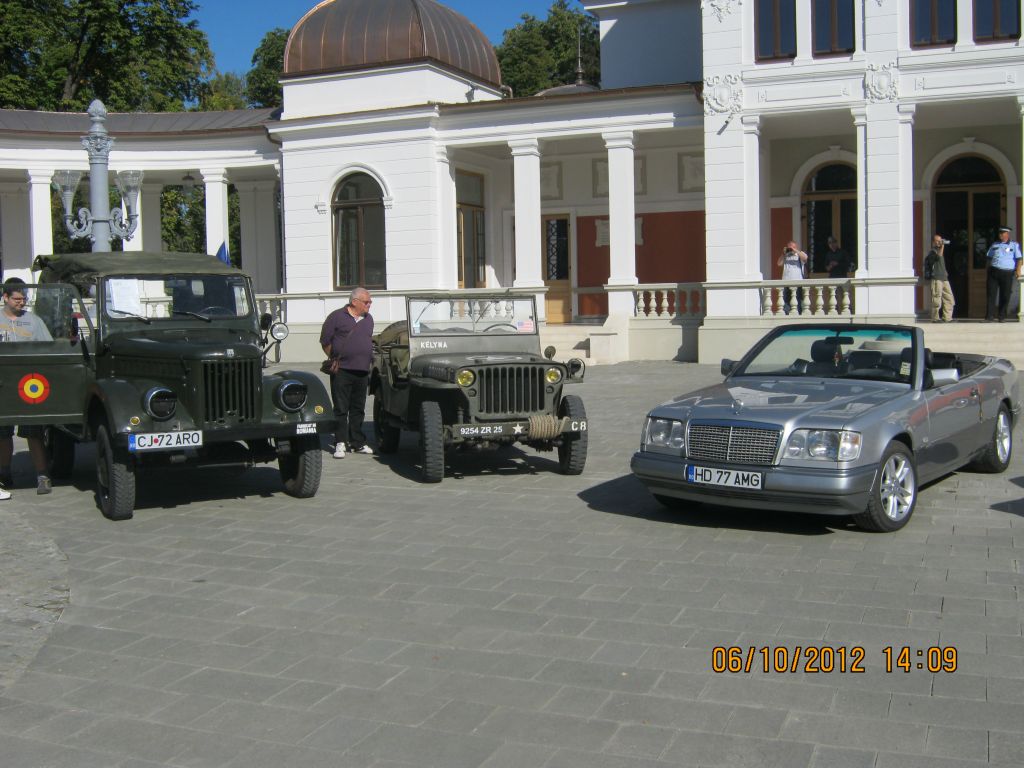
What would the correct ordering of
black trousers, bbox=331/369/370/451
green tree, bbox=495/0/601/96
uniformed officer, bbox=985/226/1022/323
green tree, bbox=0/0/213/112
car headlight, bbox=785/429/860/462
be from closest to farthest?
1. car headlight, bbox=785/429/860/462
2. black trousers, bbox=331/369/370/451
3. uniformed officer, bbox=985/226/1022/323
4. green tree, bbox=0/0/213/112
5. green tree, bbox=495/0/601/96

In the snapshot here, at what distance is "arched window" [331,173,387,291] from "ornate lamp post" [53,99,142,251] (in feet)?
24.9

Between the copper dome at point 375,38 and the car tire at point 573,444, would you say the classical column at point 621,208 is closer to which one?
the copper dome at point 375,38

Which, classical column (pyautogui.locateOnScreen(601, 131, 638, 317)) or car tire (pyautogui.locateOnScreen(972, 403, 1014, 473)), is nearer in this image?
car tire (pyautogui.locateOnScreen(972, 403, 1014, 473))

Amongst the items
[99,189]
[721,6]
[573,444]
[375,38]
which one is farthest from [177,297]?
[375,38]

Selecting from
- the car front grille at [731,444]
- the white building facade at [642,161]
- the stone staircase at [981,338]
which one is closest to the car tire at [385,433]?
the car front grille at [731,444]

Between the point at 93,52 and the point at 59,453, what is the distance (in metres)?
36.5

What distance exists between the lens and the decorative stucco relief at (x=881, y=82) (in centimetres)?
2081

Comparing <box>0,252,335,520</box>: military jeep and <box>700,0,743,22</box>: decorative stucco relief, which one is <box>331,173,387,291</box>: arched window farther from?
<box>0,252,335,520</box>: military jeep

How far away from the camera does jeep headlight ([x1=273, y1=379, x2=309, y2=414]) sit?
9.11 metres

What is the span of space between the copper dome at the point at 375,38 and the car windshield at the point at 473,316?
1505 cm

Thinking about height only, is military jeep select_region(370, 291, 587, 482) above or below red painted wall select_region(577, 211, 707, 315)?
below

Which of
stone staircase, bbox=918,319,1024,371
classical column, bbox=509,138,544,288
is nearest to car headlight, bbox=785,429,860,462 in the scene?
stone staircase, bbox=918,319,1024,371

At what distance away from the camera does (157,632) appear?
5785 mm
